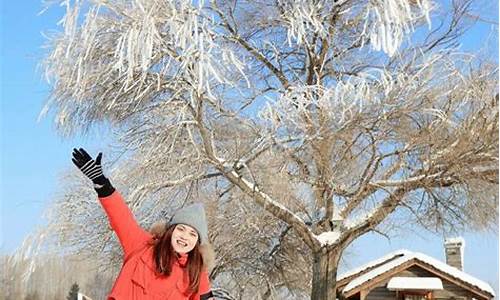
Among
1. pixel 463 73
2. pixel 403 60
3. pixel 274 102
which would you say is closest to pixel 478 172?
pixel 463 73

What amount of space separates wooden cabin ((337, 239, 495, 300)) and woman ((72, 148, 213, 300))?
6265mm

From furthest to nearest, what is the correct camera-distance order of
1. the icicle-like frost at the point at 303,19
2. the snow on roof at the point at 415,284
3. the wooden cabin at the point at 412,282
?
1. the wooden cabin at the point at 412,282
2. the snow on roof at the point at 415,284
3. the icicle-like frost at the point at 303,19

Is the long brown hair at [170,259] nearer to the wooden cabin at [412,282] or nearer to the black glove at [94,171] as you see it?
the black glove at [94,171]

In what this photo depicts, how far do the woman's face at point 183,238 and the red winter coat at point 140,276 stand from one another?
0.13 feet

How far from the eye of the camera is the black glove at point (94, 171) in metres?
2.51

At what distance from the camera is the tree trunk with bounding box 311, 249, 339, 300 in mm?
8555

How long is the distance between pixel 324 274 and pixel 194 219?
6373 mm

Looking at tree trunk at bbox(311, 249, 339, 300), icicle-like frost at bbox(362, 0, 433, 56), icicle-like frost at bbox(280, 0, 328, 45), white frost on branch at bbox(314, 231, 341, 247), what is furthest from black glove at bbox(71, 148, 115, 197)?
tree trunk at bbox(311, 249, 339, 300)

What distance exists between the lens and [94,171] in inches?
101

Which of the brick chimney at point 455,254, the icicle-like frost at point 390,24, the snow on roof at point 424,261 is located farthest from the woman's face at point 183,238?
the brick chimney at point 455,254

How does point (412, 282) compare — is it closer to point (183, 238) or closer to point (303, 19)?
point (303, 19)

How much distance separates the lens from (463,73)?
279 inches

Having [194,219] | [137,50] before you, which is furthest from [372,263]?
[194,219]

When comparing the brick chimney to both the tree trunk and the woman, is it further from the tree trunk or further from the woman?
the woman
